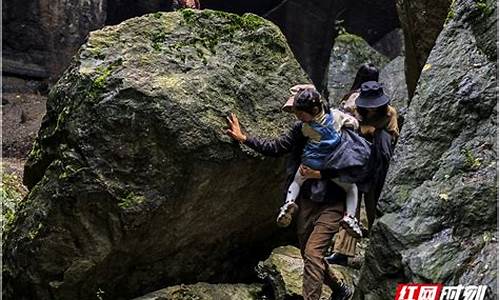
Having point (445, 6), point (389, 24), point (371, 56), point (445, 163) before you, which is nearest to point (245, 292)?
point (445, 163)

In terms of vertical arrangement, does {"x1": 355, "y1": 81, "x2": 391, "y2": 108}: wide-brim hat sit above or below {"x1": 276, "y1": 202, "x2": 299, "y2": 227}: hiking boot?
above

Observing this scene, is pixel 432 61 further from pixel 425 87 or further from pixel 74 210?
pixel 74 210

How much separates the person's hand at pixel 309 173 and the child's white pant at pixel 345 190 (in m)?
0.06

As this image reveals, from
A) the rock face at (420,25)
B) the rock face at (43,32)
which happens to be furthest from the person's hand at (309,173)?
the rock face at (43,32)

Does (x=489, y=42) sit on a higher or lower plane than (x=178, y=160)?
higher

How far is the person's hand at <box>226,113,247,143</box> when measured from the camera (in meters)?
6.48

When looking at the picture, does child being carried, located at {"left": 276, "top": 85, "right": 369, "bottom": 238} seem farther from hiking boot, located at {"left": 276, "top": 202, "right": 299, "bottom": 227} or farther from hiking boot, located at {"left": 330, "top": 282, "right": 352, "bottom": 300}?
hiking boot, located at {"left": 330, "top": 282, "right": 352, "bottom": 300}

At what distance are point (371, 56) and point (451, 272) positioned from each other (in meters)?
12.0

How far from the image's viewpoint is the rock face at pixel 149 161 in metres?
6.37

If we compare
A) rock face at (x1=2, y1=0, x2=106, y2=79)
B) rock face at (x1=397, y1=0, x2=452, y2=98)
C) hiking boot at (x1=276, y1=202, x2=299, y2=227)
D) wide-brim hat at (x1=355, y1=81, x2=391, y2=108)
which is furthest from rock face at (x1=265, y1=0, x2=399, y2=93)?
hiking boot at (x1=276, y1=202, x2=299, y2=227)

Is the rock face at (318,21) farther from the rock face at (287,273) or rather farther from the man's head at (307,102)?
the man's head at (307,102)

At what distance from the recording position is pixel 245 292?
23.8 ft

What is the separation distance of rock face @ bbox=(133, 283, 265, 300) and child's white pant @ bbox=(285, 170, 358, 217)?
1.49 m

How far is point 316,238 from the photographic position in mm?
6113
